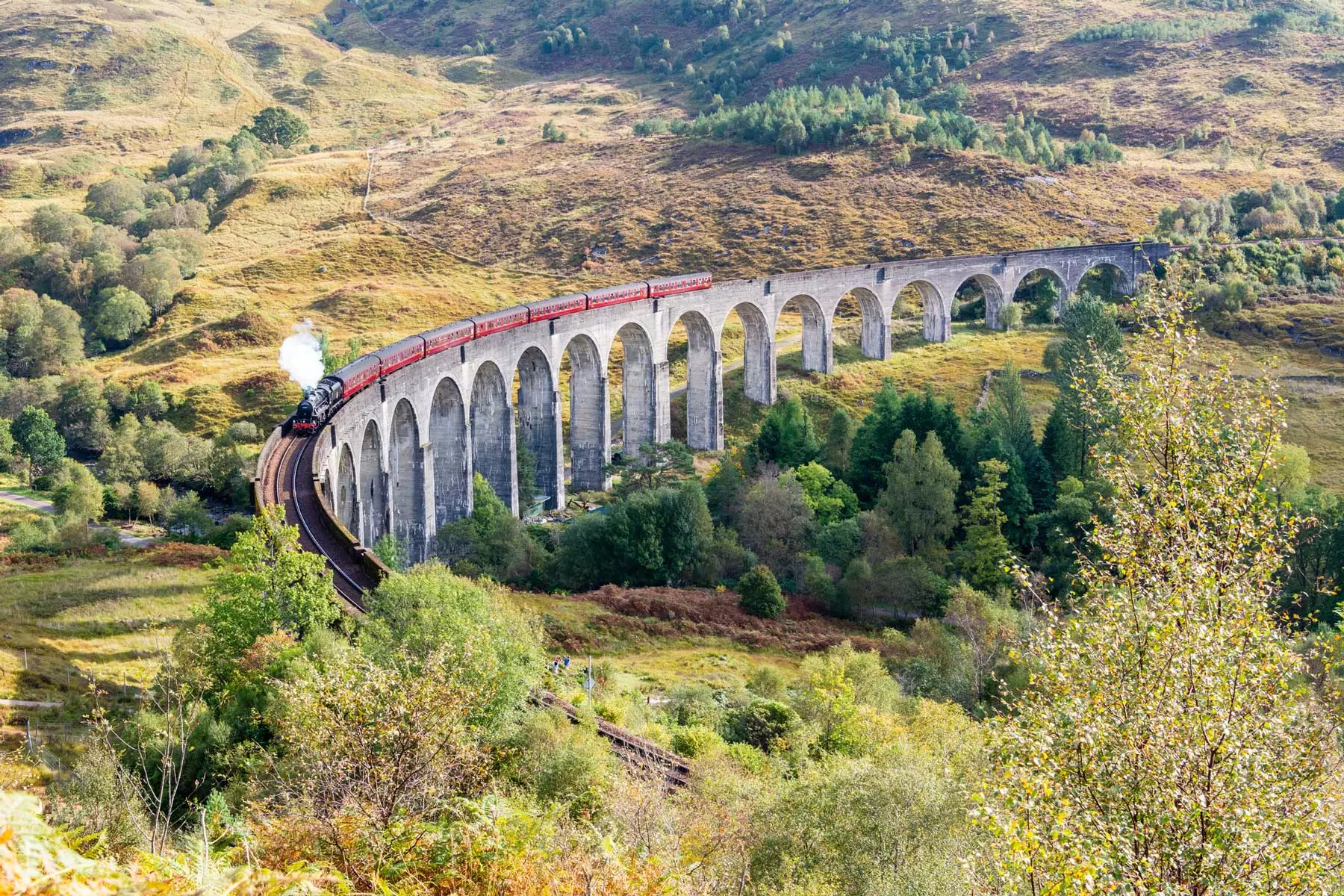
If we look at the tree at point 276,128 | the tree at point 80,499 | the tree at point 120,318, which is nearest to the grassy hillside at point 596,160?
the tree at point 120,318

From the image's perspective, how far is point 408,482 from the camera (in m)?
54.1

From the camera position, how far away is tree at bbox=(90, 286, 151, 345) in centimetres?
9138

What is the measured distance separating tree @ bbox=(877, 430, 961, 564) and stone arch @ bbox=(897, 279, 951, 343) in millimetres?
35992

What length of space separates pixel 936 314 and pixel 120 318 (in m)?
63.4

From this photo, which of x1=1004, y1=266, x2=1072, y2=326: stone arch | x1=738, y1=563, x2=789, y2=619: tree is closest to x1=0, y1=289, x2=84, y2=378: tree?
x1=738, y1=563, x2=789, y2=619: tree

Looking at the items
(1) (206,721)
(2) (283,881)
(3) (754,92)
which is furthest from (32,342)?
(3) (754,92)

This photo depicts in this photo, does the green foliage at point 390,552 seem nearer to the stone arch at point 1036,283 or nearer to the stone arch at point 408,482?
the stone arch at point 408,482

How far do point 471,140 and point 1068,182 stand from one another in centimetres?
7699

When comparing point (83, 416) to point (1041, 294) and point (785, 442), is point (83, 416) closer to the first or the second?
point (785, 442)

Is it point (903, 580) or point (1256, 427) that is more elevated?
point (1256, 427)

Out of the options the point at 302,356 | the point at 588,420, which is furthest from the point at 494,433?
the point at 302,356

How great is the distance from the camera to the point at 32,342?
279 feet

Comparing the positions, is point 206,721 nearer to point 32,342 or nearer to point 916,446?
point 916,446

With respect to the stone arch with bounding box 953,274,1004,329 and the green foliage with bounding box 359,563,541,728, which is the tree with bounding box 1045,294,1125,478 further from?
the green foliage with bounding box 359,563,541,728
